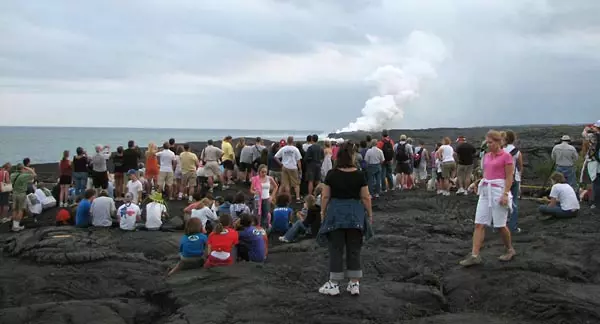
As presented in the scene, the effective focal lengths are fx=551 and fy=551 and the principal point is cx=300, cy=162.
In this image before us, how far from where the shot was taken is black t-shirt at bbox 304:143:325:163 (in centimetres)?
1577

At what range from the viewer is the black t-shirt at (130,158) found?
16.4 metres

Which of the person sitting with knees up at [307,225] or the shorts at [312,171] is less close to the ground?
the shorts at [312,171]

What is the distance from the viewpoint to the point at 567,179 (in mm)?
13562

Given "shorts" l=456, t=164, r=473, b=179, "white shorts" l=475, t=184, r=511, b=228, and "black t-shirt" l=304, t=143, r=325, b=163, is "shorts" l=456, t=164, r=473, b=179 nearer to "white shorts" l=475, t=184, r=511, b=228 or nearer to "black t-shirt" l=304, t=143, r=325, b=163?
"black t-shirt" l=304, t=143, r=325, b=163

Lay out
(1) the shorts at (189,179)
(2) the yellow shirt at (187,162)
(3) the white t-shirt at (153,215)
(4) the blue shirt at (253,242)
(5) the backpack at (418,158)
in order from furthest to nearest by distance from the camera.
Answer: (5) the backpack at (418,158)
(1) the shorts at (189,179)
(2) the yellow shirt at (187,162)
(3) the white t-shirt at (153,215)
(4) the blue shirt at (253,242)

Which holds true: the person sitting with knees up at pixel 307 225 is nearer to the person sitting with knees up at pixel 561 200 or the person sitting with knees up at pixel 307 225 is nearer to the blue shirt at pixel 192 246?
the blue shirt at pixel 192 246

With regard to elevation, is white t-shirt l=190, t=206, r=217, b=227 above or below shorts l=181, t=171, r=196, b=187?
below

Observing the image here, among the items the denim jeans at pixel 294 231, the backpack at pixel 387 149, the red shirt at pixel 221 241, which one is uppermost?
the backpack at pixel 387 149

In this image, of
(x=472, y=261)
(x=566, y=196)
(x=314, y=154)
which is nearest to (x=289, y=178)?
(x=314, y=154)

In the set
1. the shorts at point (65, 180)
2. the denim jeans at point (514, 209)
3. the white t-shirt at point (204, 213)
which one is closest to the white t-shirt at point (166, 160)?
the shorts at point (65, 180)

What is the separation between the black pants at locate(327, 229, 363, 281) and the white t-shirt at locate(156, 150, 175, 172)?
10.1 meters

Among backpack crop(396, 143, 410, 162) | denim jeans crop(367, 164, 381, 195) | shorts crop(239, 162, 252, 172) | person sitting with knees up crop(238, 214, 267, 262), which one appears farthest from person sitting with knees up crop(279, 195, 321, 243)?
shorts crop(239, 162, 252, 172)

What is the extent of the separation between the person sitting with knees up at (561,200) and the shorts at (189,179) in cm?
974

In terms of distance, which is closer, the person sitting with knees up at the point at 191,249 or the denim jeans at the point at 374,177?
the person sitting with knees up at the point at 191,249
